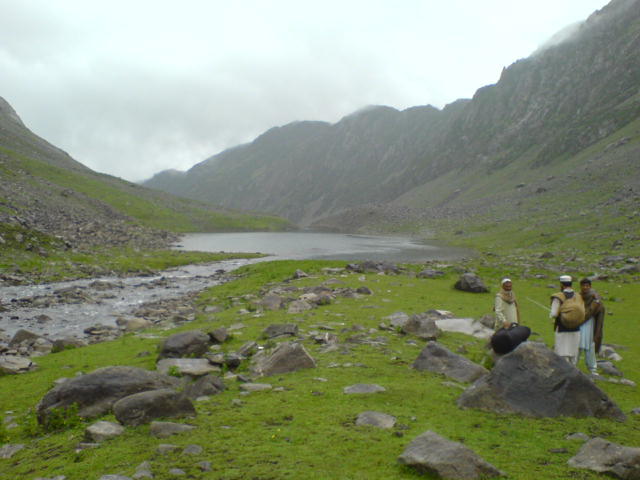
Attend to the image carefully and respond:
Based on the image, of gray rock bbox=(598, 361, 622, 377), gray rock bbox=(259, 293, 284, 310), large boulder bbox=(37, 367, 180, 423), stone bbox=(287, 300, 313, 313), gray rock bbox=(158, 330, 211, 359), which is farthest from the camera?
gray rock bbox=(259, 293, 284, 310)

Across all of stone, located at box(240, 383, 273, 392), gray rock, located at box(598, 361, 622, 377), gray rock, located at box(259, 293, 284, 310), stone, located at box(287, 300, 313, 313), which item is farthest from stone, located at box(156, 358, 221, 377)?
gray rock, located at box(598, 361, 622, 377)

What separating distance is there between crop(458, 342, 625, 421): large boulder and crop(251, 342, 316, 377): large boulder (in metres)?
5.65

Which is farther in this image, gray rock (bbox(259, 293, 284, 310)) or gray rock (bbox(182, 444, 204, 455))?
gray rock (bbox(259, 293, 284, 310))

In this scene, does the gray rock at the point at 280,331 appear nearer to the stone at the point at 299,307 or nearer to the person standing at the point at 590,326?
the stone at the point at 299,307

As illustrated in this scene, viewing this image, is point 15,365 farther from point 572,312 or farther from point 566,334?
point 572,312

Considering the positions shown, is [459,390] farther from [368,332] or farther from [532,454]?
[368,332]

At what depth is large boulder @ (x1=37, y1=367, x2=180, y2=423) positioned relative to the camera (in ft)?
36.1

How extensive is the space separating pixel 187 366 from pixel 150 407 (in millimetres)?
4660

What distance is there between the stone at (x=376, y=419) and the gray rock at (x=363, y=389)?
1.67 m

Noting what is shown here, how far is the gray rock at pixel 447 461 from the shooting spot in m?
7.11

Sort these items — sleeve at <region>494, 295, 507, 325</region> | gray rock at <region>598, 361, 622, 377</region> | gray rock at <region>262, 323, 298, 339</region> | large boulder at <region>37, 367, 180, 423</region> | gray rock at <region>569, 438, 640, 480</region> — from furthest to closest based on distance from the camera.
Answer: gray rock at <region>262, 323, 298, 339</region> < sleeve at <region>494, 295, 507, 325</region> < gray rock at <region>598, 361, 622, 377</region> < large boulder at <region>37, 367, 180, 423</region> < gray rock at <region>569, 438, 640, 480</region>

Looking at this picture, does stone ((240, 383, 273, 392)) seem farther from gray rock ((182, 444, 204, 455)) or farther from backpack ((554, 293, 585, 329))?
backpack ((554, 293, 585, 329))

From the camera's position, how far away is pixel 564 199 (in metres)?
114

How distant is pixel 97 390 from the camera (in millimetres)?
11320
